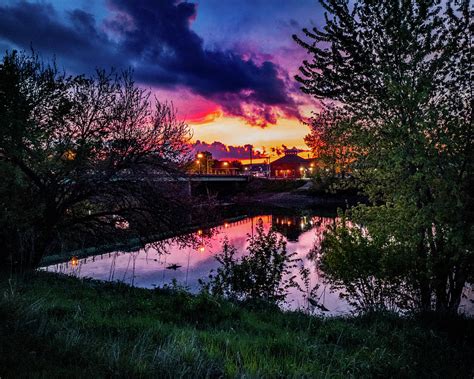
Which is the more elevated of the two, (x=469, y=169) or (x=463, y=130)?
(x=463, y=130)

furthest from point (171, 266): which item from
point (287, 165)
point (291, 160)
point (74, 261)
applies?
point (291, 160)

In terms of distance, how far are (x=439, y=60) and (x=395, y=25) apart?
6.58ft

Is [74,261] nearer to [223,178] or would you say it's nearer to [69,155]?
[69,155]

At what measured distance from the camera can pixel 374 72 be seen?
13703 millimetres

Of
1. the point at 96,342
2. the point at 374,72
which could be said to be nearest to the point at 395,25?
the point at 374,72

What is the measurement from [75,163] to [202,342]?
524 inches

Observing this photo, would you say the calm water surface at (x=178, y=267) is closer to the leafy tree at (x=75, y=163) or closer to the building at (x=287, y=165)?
the leafy tree at (x=75, y=163)

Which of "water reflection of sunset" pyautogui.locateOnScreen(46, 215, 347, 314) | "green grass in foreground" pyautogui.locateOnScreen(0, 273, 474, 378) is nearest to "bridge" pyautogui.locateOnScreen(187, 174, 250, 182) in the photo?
"water reflection of sunset" pyautogui.locateOnScreen(46, 215, 347, 314)

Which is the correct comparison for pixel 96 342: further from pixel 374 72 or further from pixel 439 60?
pixel 439 60

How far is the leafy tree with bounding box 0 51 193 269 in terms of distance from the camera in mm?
14680

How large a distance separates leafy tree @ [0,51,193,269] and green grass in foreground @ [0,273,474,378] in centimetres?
453

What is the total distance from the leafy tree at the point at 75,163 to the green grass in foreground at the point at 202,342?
4.53 m

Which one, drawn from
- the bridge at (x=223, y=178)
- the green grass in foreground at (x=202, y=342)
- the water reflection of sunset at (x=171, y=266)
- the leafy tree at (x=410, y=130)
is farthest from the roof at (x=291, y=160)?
the green grass in foreground at (x=202, y=342)

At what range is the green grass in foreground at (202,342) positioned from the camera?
4.43 m
